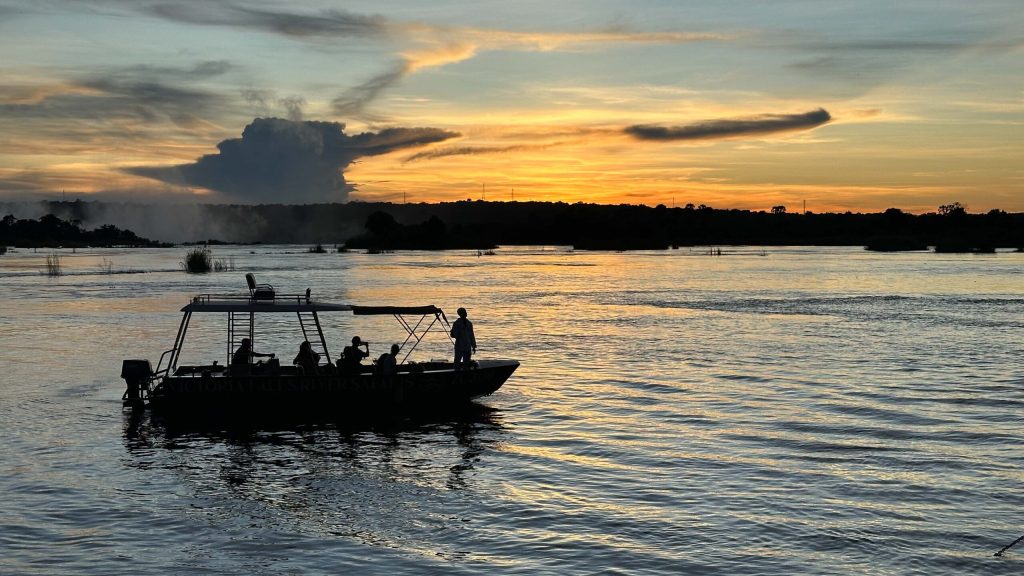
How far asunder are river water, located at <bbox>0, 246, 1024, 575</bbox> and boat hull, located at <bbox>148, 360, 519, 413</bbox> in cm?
69

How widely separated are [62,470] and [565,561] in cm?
1161

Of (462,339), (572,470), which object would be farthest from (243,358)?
(572,470)

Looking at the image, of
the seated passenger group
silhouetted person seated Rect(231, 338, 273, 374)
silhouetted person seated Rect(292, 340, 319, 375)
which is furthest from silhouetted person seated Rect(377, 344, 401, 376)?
silhouetted person seated Rect(231, 338, 273, 374)

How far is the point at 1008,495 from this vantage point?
1650 centimetres

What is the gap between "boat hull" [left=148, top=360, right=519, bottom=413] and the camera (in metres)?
23.9

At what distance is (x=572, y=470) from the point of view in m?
18.7

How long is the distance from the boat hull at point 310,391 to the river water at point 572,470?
2.28 feet

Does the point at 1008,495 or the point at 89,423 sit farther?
the point at 89,423

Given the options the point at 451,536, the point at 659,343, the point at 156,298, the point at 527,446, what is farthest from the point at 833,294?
the point at 451,536

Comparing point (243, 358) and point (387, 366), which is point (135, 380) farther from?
point (387, 366)

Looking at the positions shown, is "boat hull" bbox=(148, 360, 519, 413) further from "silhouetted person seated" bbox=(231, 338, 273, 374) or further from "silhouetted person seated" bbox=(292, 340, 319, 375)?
"silhouetted person seated" bbox=(292, 340, 319, 375)

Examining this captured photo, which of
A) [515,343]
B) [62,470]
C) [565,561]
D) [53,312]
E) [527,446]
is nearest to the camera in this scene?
[565,561]

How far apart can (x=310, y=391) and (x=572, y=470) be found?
28.4 ft

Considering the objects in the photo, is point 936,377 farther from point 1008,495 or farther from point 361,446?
point 361,446
